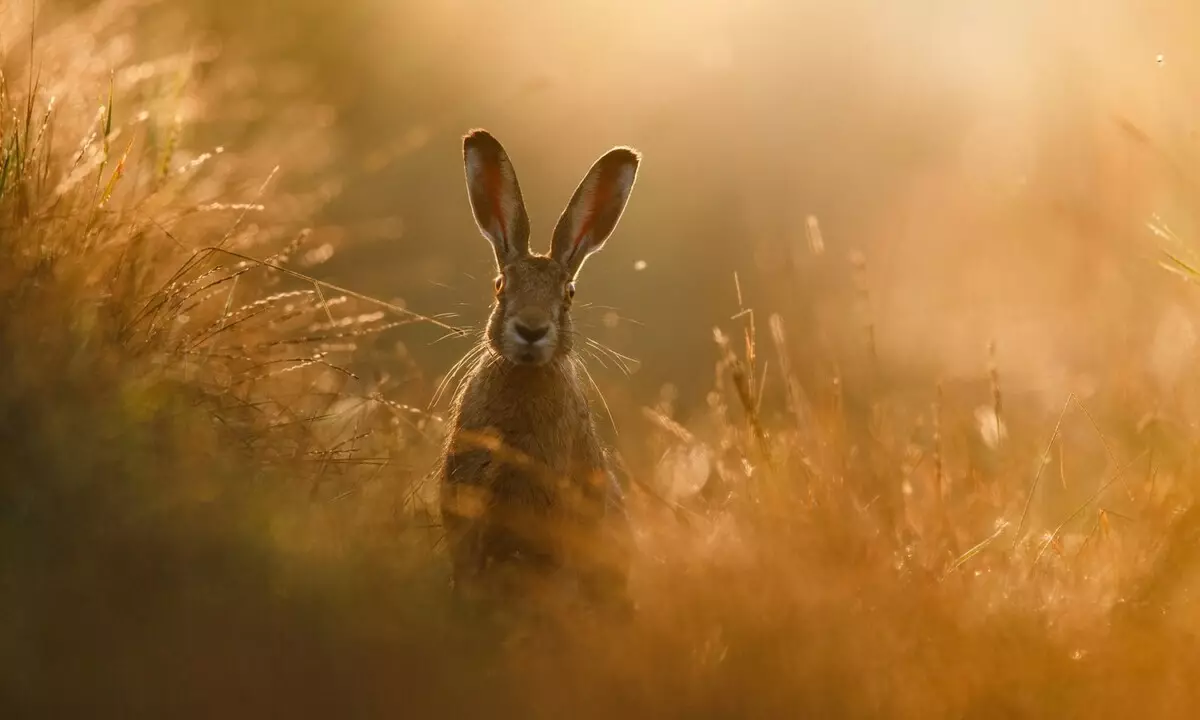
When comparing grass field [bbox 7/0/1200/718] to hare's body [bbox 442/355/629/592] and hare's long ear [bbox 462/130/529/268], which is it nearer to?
hare's body [bbox 442/355/629/592]

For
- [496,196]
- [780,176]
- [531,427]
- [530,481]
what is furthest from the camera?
[780,176]

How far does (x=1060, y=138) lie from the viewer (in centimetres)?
721

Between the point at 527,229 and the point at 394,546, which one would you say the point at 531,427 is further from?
the point at 394,546

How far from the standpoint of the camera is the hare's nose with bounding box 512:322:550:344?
5043 millimetres

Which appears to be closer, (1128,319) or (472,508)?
(472,508)

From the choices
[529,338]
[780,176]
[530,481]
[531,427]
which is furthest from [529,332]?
[780,176]

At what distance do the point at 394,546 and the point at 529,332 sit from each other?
135cm

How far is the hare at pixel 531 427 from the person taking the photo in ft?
14.5

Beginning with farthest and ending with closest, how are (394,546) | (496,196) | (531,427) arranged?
(496,196) < (531,427) < (394,546)

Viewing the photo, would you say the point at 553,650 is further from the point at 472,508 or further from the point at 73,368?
the point at 73,368

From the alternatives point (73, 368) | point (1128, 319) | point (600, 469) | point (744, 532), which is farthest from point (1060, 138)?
point (73, 368)

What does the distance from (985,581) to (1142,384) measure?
4.62 ft

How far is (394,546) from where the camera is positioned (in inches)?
154

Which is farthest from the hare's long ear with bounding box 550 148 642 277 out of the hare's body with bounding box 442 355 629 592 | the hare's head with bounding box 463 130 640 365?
the hare's body with bounding box 442 355 629 592
